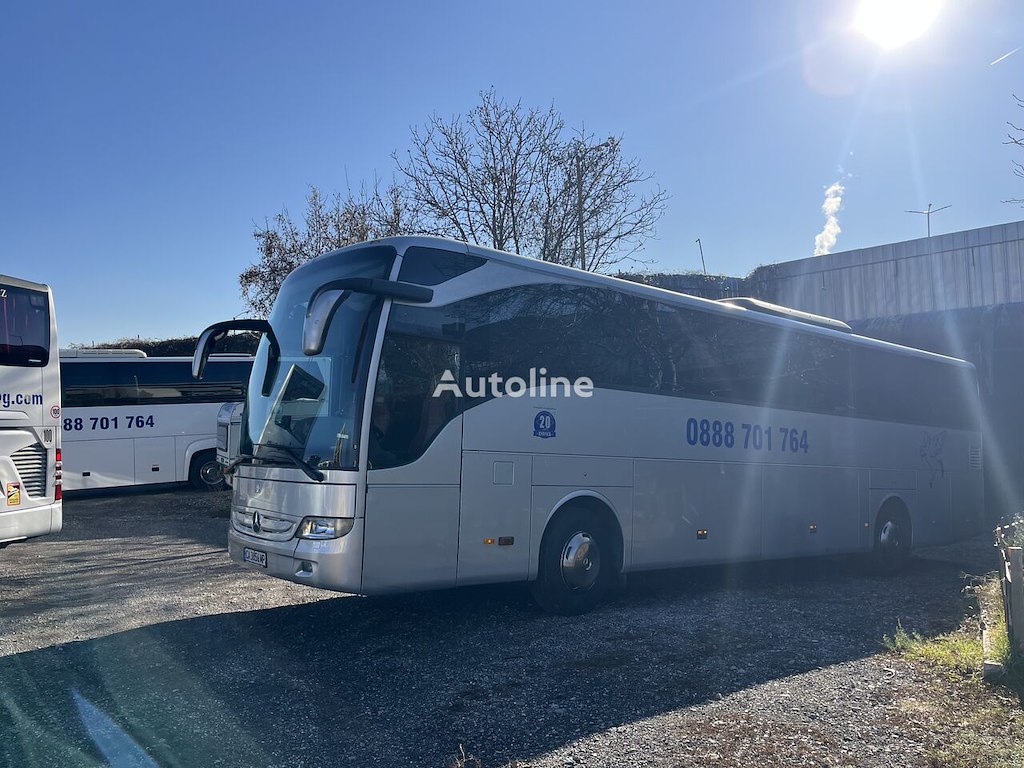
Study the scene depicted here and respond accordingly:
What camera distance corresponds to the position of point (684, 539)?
923 cm

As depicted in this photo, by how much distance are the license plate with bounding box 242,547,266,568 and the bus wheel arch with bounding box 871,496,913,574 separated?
29.4 feet

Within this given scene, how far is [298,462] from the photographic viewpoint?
6.66 m

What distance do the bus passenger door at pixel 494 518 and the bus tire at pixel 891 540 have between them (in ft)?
23.0

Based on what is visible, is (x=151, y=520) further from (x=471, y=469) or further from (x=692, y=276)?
(x=692, y=276)

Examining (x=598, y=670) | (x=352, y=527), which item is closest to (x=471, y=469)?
(x=352, y=527)

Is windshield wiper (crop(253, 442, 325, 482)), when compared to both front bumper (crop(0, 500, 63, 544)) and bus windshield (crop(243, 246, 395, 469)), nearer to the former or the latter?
bus windshield (crop(243, 246, 395, 469))

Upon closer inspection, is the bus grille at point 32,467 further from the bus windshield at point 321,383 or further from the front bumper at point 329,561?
the front bumper at point 329,561

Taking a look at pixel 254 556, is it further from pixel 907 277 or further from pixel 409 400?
pixel 907 277

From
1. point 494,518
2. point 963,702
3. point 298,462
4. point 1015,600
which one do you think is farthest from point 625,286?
point 963,702

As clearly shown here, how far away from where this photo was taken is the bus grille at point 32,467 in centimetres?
925

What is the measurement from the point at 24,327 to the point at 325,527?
5.38 m
